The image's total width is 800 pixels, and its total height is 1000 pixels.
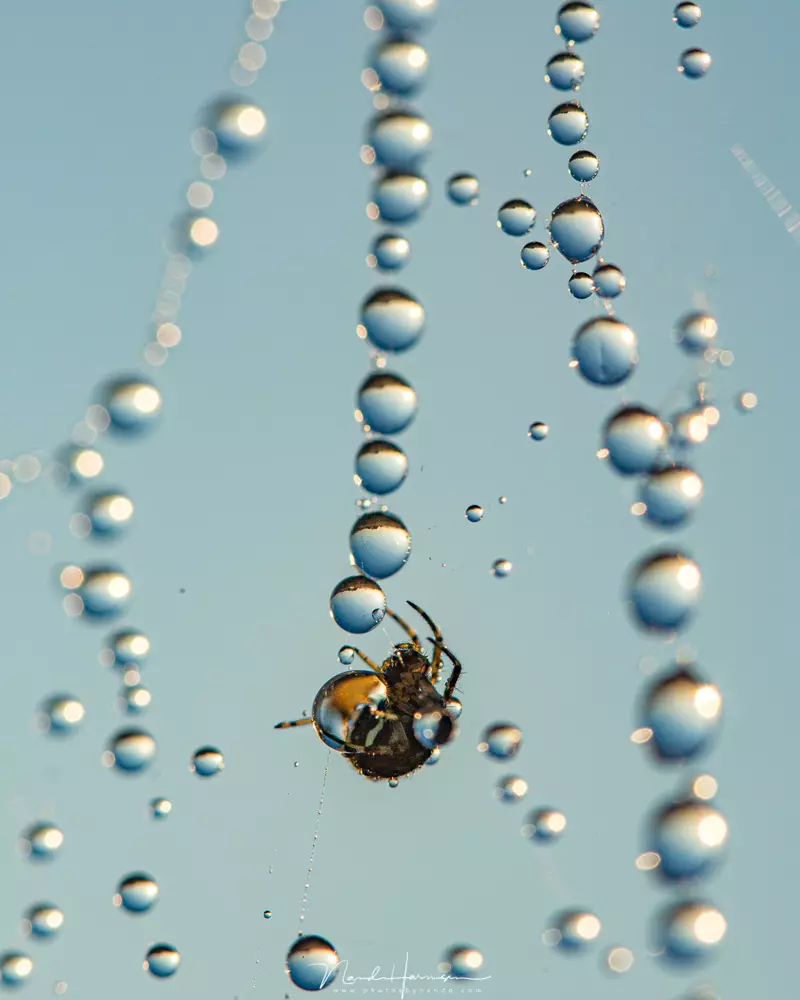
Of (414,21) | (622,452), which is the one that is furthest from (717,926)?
(414,21)

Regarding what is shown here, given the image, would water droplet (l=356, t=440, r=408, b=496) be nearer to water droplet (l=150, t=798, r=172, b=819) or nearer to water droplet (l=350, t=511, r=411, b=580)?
water droplet (l=350, t=511, r=411, b=580)

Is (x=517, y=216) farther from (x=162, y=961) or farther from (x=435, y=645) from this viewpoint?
(x=162, y=961)

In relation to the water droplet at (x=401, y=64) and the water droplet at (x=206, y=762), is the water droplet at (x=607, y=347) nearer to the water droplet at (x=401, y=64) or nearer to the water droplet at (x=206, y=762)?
the water droplet at (x=401, y=64)

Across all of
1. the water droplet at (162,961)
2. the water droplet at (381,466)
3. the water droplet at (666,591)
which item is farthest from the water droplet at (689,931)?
the water droplet at (162,961)

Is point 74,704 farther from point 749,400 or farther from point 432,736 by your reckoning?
point 749,400

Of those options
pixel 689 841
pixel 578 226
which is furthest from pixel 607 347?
pixel 689 841

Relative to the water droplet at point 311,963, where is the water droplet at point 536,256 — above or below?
above
